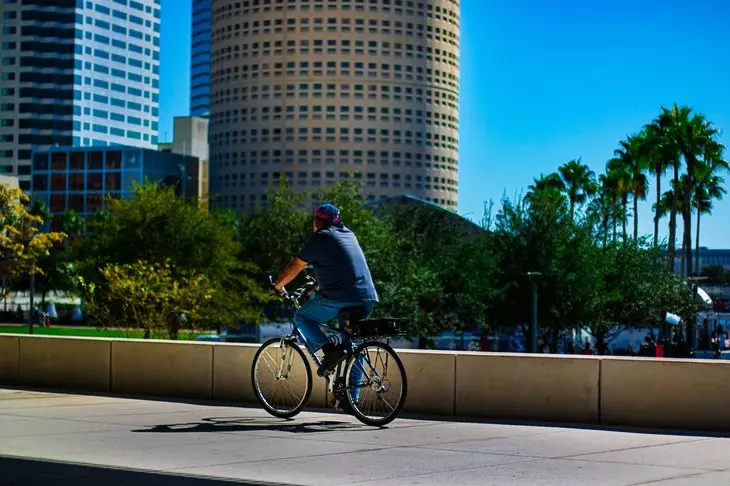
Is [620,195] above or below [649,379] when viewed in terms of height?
above

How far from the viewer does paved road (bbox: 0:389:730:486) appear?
7.74 metres

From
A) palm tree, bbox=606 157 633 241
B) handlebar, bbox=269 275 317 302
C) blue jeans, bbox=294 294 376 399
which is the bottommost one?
blue jeans, bbox=294 294 376 399

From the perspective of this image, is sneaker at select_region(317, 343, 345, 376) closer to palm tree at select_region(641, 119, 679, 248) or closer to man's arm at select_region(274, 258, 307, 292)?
man's arm at select_region(274, 258, 307, 292)

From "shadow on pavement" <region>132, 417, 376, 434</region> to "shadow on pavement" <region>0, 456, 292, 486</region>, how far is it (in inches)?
91.5

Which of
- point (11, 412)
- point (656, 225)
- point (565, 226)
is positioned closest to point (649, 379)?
point (11, 412)

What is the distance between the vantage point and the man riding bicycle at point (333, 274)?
10.6 meters

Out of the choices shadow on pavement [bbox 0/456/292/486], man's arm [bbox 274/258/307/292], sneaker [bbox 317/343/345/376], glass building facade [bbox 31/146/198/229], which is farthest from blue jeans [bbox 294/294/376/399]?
glass building facade [bbox 31/146/198/229]

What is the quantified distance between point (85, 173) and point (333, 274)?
18228 centimetres

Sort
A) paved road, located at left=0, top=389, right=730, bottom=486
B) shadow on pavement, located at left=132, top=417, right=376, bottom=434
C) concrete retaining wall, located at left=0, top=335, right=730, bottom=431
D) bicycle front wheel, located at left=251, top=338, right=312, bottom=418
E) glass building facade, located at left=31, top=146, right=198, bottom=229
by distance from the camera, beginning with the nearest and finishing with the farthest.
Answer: paved road, located at left=0, top=389, right=730, bottom=486 < shadow on pavement, located at left=132, top=417, right=376, bottom=434 < concrete retaining wall, located at left=0, top=335, right=730, bottom=431 < bicycle front wheel, located at left=251, top=338, right=312, bottom=418 < glass building facade, located at left=31, top=146, right=198, bottom=229

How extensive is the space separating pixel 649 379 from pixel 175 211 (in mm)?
48729

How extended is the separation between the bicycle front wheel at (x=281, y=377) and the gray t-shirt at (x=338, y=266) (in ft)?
2.86

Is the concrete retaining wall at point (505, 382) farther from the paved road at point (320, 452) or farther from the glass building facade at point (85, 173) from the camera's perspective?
the glass building facade at point (85, 173)

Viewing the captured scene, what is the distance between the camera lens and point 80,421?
1106 cm

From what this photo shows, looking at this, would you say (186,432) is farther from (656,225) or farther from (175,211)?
(656,225)
